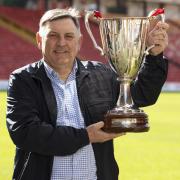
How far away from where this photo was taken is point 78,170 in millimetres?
2580

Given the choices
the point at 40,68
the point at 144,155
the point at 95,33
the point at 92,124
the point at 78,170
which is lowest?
the point at 95,33

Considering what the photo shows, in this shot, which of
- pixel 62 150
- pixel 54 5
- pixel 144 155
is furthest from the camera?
pixel 54 5

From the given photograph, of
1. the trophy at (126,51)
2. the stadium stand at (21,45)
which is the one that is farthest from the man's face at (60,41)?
the stadium stand at (21,45)

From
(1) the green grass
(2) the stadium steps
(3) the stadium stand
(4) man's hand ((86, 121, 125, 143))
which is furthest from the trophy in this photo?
(2) the stadium steps

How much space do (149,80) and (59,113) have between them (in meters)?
0.47

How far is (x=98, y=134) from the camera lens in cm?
252

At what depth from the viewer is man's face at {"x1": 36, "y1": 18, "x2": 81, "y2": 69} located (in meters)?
2.59

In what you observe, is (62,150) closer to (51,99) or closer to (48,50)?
(51,99)

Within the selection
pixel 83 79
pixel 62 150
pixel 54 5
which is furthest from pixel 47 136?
pixel 54 5

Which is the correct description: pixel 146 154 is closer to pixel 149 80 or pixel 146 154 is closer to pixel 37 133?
pixel 149 80

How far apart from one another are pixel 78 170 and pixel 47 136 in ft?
0.60

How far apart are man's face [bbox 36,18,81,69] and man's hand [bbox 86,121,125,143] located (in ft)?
0.94

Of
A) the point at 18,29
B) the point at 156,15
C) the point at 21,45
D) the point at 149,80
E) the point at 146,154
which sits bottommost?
the point at 21,45

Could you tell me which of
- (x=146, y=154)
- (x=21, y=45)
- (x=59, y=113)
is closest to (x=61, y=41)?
(x=59, y=113)
